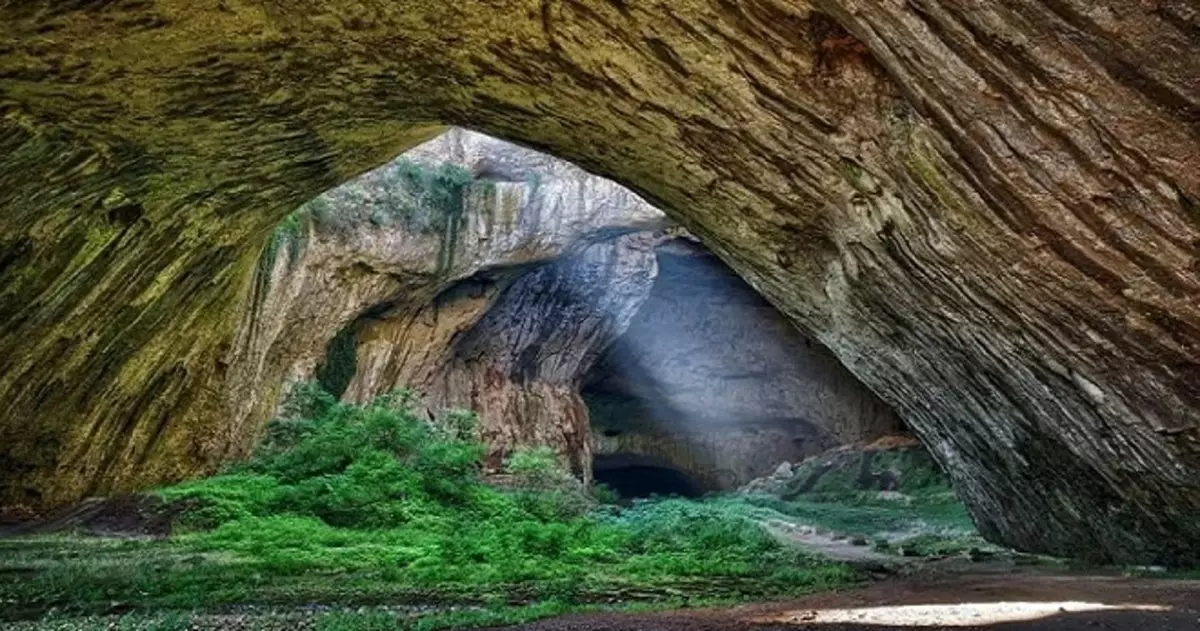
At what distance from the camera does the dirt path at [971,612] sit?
6262 millimetres

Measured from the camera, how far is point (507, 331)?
92.7 ft

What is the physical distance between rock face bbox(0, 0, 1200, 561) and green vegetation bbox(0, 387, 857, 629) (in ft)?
9.76

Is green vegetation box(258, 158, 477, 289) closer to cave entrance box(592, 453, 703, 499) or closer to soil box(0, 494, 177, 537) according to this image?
soil box(0, 494, 177, 537)

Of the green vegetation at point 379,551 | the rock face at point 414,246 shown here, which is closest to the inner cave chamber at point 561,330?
the rock face at point 414,246

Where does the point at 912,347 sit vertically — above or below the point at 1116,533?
above

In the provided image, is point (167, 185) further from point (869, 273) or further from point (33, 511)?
point (869, 273)

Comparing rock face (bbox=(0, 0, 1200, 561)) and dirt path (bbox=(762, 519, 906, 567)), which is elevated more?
rock face (bbox=(0, 0, 1200, 561))

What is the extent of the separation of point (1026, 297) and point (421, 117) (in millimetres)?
8033

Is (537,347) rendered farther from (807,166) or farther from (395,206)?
(807,166)

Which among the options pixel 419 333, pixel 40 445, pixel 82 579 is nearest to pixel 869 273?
pixel 82 579

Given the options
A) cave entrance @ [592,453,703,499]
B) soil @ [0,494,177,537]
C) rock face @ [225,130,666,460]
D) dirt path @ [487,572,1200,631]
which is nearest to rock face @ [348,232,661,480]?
rock face @ [225,130,666,460]

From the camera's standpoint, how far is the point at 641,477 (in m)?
42.0

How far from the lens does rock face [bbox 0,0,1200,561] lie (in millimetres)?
6508

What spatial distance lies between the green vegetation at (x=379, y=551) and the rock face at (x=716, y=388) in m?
14.0
